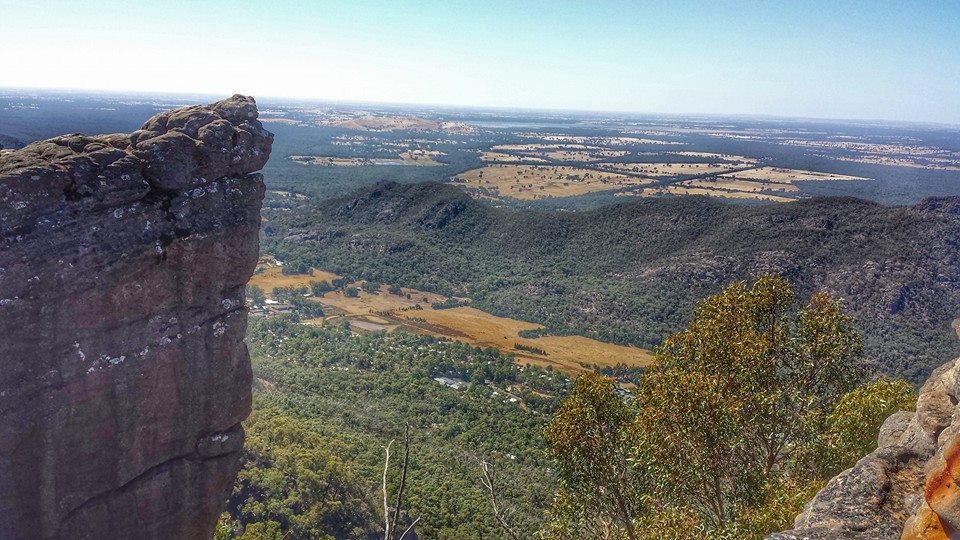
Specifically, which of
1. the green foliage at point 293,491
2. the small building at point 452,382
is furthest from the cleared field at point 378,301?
the green foliage at point 293,491

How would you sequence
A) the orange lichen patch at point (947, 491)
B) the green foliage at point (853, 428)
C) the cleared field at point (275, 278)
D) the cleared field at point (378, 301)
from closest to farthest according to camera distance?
the orange lichen patch at point (947, 491) < the green foliage at point (853, 428) < the cleared field at point (378, 301) < the cleared field at point (275, 278)

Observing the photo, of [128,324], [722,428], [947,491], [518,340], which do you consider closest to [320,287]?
[518,340]

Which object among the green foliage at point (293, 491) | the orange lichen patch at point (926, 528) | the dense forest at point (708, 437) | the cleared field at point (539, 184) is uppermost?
the orange lichen patch at point (926, 528)

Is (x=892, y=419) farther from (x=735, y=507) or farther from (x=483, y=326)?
(x=483, y=326)

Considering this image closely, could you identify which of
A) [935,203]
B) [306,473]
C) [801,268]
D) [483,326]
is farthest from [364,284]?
[935,203]

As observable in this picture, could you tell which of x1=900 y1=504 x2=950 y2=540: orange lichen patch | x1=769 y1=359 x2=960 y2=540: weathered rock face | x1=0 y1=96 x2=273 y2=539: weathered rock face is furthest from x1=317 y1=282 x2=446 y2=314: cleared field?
x1=900 y1=504 x2=950 y2=540: orange lichen patch

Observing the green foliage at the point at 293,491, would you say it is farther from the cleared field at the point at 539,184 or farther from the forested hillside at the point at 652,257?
the cleared field at the point at 539,184

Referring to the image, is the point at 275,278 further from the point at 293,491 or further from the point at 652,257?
the point at 293,491

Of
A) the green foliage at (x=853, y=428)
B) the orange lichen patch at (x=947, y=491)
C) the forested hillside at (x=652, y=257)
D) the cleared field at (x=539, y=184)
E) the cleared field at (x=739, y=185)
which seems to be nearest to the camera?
the orange lichen patch at (x=947, y=491)
